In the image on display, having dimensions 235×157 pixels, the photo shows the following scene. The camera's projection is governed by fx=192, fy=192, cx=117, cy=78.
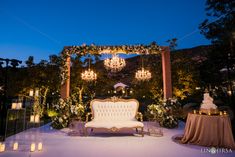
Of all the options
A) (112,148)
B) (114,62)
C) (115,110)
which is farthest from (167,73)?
(112,148)

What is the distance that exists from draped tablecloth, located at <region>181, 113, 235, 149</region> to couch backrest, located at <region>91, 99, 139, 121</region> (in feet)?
6.50

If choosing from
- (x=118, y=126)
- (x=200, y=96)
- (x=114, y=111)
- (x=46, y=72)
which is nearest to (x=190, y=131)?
(x=118, y=126)

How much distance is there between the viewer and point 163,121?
22.7 ft

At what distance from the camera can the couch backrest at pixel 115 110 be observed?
5.97m

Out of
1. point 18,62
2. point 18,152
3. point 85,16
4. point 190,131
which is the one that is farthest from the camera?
point 85,16

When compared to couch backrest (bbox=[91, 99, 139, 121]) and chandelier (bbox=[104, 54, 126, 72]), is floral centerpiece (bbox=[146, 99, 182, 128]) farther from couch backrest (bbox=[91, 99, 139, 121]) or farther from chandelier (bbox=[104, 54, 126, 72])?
chandelier (bbox=[104, 54, 126, 72])

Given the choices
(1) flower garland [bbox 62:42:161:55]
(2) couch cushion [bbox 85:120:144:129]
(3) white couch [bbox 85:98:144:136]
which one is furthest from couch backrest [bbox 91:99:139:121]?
(1) flower garland [bbox 62:42:161:55]

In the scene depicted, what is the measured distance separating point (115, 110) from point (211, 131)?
A: 9.28 feet

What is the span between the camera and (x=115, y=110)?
237 inches

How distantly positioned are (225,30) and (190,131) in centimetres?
602

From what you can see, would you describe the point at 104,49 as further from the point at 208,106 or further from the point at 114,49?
the point at 208,106

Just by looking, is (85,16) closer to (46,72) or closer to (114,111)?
(46,72)

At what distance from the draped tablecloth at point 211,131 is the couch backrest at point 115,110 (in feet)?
6.50

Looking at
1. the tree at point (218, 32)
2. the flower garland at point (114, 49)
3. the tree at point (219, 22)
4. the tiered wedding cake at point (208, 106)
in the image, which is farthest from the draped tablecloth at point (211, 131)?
the tree at point (219, 22)
